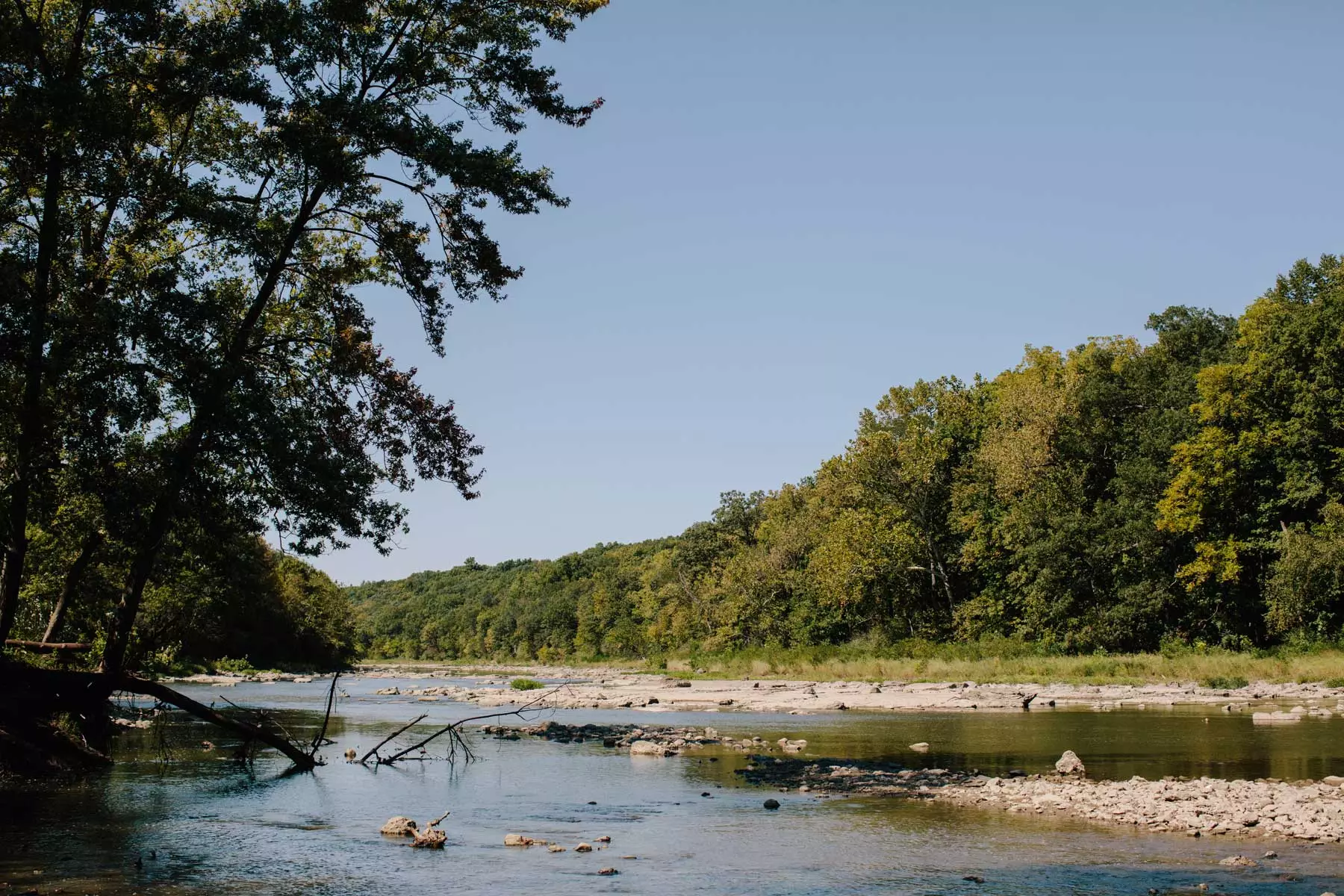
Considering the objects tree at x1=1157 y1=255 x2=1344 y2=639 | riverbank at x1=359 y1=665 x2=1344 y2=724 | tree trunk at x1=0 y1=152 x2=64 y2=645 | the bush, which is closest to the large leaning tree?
tree trunk at x1=0 y1=152 x2=64 y2=645

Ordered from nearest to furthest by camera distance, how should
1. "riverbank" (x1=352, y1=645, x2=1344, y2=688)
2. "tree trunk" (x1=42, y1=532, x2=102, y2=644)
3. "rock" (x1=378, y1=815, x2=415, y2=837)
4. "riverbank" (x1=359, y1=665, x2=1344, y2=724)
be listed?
"rock" (x1=378, y1=815, x2=415, y2=837)
"tree trunk" (x1=42, y1=532, x2=102, y2=644)
"riverbank" (x1=359, y1=665, x2=1344, y2=724)
"riverbank" (x1=352, y1=645, x2=1344, y2=688)

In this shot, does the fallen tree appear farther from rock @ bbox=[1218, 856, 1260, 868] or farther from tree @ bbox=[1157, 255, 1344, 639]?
tree @ bbox=[1157, 255, 1344, 639]

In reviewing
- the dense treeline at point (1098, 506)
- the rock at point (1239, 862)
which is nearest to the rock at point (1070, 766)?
the rock at point (1239, 862)

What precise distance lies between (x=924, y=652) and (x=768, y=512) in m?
44.1

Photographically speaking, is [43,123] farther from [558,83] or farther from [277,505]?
[558,83]

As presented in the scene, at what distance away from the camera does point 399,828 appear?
16484 mm

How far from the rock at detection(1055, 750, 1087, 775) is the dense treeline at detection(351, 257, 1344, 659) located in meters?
32.4

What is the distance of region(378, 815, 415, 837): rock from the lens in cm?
1634

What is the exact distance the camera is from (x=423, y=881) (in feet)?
43.3

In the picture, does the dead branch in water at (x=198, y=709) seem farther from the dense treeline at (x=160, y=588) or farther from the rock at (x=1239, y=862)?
the rock at (x=1239, y=862)

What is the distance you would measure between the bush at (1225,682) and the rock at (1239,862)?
3436 cm

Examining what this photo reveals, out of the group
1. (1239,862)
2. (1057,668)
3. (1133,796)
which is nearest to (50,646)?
(1133,796)

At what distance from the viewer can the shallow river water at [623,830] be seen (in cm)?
1287

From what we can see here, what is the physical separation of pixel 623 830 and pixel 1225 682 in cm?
3786
